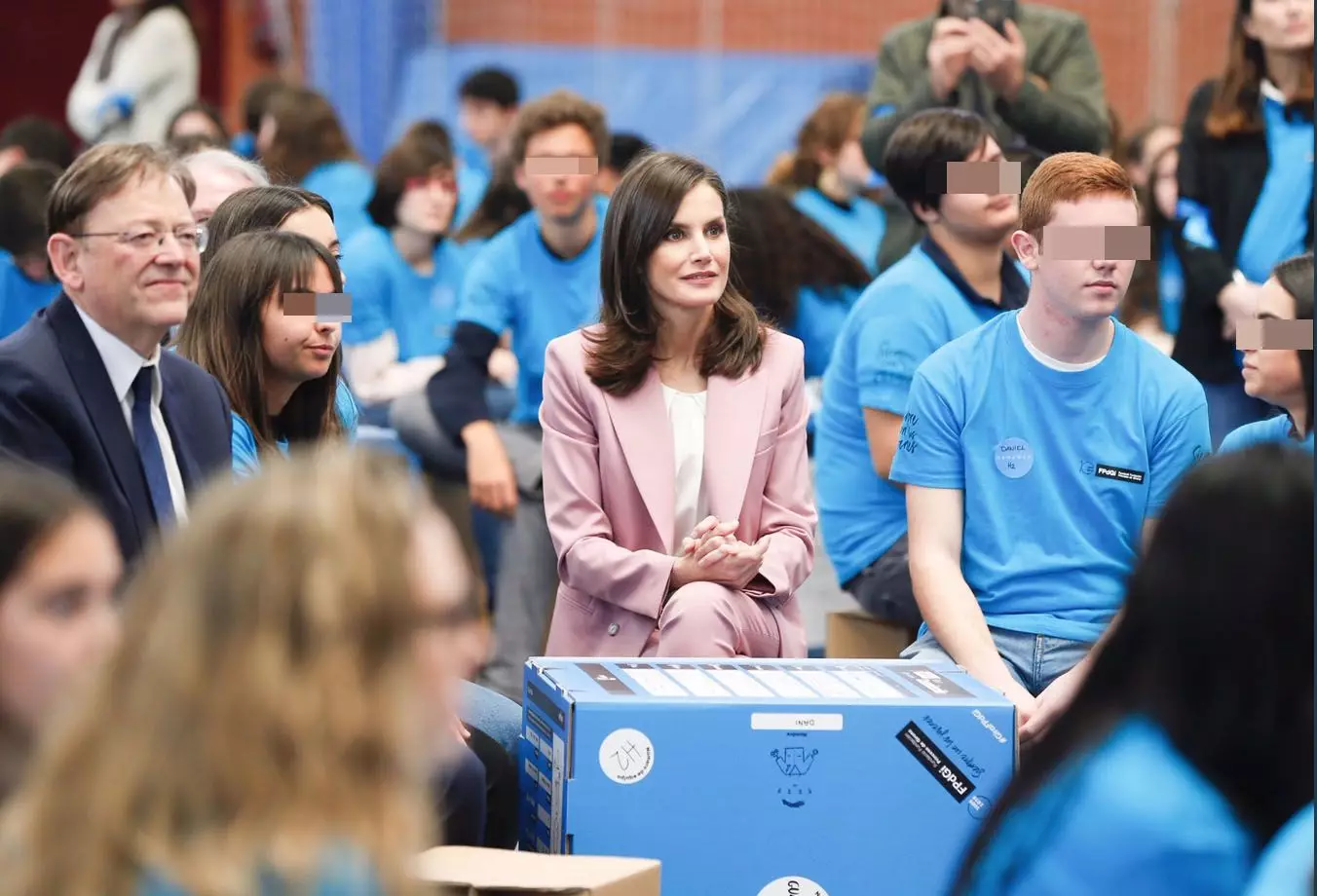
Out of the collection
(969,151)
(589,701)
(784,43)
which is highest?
(784,43)

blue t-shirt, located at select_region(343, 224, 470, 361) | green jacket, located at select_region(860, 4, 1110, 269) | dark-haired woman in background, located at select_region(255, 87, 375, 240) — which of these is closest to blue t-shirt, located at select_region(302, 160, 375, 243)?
dark-haired woman in background, located at select_region(255, 87, 375, 240)

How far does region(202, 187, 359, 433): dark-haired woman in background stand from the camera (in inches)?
131

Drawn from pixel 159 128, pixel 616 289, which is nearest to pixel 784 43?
pixel 159 128

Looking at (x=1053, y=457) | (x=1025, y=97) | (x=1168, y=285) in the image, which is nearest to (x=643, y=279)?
(x=1053, y=457)

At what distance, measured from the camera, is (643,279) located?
3.41 meters

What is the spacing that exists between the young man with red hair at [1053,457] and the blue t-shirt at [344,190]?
10.7 ft

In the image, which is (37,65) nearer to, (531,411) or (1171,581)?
(531,411)

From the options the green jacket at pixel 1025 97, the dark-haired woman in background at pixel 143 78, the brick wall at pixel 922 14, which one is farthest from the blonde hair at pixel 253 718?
the brick wall at pixel 922 14

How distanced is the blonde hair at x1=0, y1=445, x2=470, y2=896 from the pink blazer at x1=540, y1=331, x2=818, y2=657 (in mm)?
1833

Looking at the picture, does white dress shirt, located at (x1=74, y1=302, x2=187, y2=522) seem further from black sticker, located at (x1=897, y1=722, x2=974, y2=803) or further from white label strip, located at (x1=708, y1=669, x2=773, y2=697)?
black sticker, located at (x1=897, y1=722, x2=974, y2=803)

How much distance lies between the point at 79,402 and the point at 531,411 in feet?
6.96

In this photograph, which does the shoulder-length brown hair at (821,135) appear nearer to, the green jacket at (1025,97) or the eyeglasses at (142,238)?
the green jacket at (1025,97)

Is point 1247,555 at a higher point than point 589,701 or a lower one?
higher

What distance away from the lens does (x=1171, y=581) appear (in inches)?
65.6
